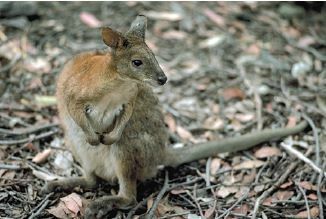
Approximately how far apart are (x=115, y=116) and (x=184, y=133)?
1.37 meters

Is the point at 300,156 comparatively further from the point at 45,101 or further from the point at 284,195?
the point at 45,101

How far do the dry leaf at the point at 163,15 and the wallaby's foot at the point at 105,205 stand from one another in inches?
134

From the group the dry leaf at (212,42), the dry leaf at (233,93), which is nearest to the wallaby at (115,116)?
the dry leaf at (233,93)

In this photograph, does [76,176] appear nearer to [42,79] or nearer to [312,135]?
[42,79]

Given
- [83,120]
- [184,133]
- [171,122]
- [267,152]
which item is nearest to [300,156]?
[267,152]

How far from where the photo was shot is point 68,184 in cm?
438

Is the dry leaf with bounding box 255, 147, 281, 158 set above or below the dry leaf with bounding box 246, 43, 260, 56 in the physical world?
below

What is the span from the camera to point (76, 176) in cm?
465

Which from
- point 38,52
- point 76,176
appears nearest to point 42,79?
point 38,52

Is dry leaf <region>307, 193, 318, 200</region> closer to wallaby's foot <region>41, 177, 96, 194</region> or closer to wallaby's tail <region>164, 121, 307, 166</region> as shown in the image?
wallaby's tail <region>164, 121, 307, 166</region>

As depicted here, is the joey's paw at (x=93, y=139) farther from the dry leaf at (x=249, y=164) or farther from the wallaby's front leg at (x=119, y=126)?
the dry leaf at (x=249, y=164)

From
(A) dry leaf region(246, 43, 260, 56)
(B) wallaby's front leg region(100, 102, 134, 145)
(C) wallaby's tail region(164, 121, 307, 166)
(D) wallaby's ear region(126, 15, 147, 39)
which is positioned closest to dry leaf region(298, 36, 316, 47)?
(A) dry leaf region(246, 43, 260, 56)

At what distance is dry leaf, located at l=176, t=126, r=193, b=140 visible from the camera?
17.4 ft

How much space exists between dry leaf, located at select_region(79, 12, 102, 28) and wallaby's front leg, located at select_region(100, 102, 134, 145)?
9.83 feet
